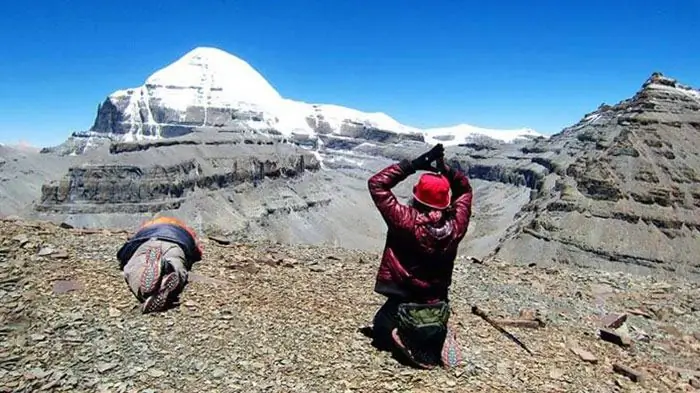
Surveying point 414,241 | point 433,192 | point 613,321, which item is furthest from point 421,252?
point 613,321

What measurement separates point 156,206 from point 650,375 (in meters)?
92.3

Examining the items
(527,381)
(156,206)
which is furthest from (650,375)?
(156,206)

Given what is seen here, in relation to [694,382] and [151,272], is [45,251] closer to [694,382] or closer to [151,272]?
[151,272]

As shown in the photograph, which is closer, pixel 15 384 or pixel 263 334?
pixel 15 384

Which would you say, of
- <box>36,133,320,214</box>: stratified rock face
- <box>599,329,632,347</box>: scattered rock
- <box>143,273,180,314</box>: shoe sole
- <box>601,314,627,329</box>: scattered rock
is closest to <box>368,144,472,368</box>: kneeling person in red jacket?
<box>143,273,180,314</box>: shoe sole

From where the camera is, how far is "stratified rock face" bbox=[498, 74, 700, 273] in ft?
219

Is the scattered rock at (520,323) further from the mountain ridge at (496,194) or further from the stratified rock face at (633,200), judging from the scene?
the stratified rock face at (633,200)

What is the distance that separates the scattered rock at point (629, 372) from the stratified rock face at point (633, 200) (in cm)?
6074

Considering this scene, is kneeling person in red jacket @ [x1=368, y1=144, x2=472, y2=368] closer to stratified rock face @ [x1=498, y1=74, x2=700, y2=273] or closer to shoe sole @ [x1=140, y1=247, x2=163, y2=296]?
shoe sole @ [x1=140, y1=247, x2=163, y2=296]

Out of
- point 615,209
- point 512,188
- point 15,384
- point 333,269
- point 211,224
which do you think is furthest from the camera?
point 512,188

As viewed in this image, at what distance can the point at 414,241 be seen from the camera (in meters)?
6.41

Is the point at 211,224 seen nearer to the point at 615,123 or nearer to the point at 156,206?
the point at 156,206

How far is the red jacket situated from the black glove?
0.10 meters

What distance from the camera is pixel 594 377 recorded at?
7.32 m
